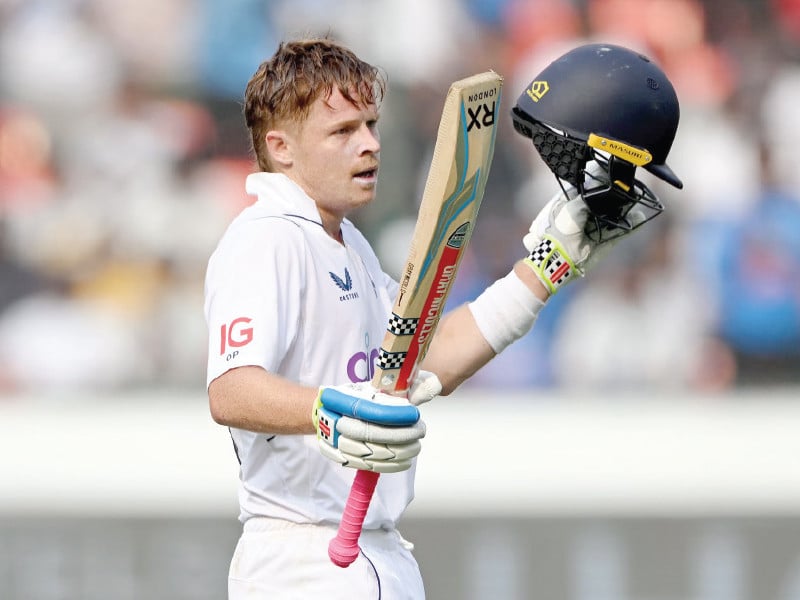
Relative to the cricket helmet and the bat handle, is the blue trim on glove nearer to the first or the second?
the bat handle

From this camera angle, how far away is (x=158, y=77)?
744cm

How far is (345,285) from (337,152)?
30 centimetres

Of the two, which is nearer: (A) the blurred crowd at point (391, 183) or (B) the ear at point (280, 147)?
(B) the ear at point (280, 147)

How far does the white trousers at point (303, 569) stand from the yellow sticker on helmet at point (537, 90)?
110 cm

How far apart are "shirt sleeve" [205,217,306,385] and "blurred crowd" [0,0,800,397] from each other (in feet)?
13.0

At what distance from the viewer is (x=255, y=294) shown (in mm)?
2947

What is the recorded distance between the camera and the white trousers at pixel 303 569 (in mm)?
3057

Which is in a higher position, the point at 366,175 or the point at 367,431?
the point at 366,175

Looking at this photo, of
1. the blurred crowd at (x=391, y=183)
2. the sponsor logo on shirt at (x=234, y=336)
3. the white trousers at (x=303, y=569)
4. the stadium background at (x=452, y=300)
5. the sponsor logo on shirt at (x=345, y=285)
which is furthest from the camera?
the blurred crowd at (x=391, y=183)

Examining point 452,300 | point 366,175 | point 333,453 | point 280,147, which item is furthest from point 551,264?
point 452,300

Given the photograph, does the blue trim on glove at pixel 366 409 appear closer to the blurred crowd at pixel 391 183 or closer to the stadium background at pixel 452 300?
the stadium background at pixel 452 300

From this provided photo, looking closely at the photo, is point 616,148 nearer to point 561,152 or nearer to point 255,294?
point 561,152

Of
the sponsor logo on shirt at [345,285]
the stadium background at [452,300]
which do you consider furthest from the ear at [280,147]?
the stadium background at [452,300]

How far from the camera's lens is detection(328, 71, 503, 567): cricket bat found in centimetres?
273
